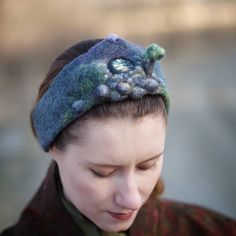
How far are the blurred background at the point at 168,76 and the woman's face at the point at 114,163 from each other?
1.45 meters

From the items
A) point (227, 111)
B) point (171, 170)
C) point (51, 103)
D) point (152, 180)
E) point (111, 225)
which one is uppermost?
point (51, 103)

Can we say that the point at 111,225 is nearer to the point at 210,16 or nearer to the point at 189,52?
the point at 189,52

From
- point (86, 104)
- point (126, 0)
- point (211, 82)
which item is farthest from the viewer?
point (126, 0)

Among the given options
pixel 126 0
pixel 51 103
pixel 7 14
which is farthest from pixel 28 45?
pixel 51 103

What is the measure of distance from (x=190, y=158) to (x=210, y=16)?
1461 mm

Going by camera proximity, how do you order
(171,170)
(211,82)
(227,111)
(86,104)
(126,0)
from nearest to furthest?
(86,104)
(171,170)
(227,111)
(211,82)
(126,0)

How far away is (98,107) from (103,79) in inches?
2.9

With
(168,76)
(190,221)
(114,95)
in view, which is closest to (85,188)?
(114,95)

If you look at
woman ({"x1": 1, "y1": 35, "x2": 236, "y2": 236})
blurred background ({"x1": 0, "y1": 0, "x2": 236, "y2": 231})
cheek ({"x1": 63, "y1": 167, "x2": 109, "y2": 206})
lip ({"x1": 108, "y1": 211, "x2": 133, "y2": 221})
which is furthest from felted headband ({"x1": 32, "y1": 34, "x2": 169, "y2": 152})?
blurred background ({"x1": 0, "y1": 0, "x2": 236, "y2": 231})

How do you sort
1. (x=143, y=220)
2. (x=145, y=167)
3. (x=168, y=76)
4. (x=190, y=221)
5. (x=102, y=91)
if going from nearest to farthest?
(x=102, y=91), (x=145, y=167), (x=143, y=220), (x=190, y=221), (x=168, y=76)

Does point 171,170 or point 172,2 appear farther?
point 172,2

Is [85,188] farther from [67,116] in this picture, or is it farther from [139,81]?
[139,81]

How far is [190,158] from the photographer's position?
282cm

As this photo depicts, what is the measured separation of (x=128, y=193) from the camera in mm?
1113
